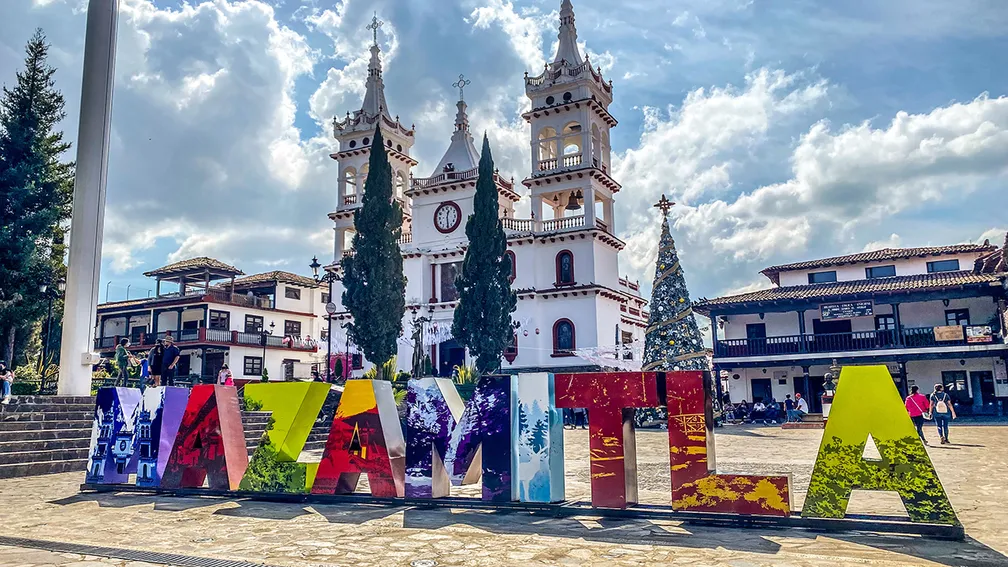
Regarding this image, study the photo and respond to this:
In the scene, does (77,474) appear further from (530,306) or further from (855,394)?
(530,306)

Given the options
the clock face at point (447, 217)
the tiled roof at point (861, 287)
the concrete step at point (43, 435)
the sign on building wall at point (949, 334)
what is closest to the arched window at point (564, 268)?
the clock face at point (447, 217)

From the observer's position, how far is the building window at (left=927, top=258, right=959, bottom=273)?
3597 cm

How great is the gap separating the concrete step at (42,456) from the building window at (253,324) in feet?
117

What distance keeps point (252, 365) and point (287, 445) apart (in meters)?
41.5

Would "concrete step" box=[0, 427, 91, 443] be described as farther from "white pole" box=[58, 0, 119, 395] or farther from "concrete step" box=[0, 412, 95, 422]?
"white pole" box=[58, 0, 119, 395]

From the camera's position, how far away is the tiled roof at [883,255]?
117ft

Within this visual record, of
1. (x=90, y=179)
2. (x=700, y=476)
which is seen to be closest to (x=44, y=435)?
(x=90, y=179)

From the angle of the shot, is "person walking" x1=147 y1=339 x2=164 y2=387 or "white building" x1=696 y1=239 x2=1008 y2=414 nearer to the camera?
"person walking" x1=147 y1=339 x2=164 y2=387

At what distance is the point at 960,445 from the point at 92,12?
21.1 metres

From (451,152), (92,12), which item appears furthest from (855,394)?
(451,152)

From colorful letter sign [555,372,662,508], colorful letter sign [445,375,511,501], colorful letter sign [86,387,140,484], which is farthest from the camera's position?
colorful letter sign [86,387,140,484]

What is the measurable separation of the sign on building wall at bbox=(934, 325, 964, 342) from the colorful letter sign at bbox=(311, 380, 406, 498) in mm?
30180

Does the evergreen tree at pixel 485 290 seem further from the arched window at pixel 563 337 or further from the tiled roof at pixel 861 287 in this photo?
the tiled roof at pixel 861 287

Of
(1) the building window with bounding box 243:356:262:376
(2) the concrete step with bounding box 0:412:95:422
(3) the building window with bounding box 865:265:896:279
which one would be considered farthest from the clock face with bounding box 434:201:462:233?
(2) the concrete step with bounding box 0:412:95:422
